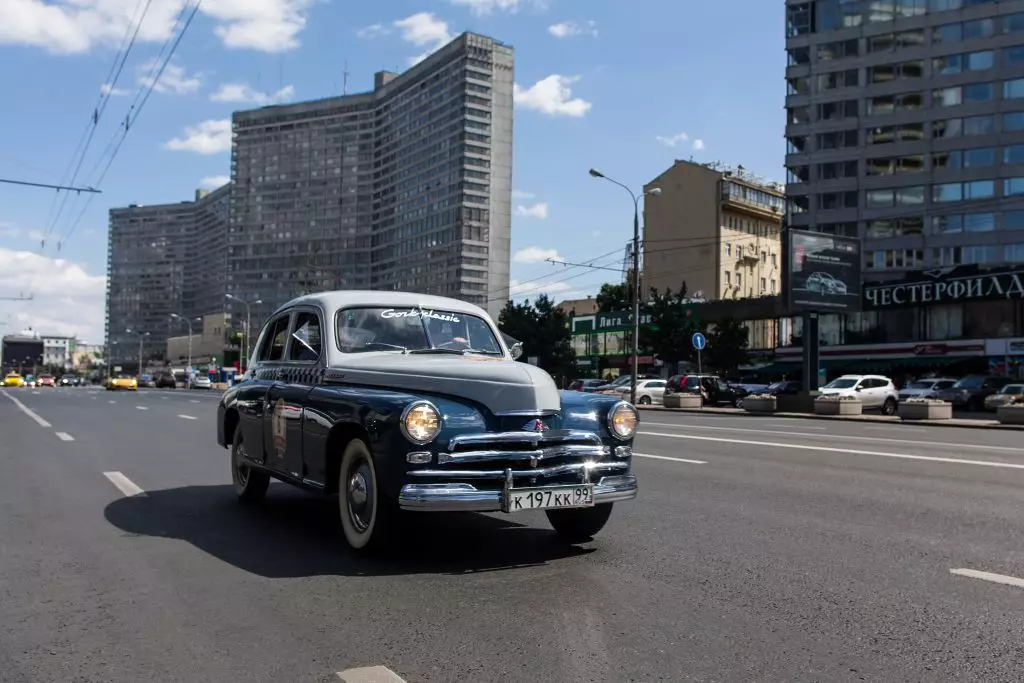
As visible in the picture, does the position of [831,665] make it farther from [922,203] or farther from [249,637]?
[922,203]

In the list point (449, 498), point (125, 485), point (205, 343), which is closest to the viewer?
point (449, 498)

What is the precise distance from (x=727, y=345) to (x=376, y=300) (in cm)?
5757

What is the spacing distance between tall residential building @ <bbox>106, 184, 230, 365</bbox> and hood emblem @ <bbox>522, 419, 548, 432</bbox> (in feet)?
577

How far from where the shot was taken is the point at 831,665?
3.73 meters

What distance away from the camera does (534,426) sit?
558 centimetres

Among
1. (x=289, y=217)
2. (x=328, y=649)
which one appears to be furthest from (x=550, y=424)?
(x=289, y=217)

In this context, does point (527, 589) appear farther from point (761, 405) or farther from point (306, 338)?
point (761, 405)

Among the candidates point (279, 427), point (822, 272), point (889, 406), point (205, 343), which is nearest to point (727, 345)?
point (889, 406)

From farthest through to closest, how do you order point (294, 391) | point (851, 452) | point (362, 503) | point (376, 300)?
point (851, 452), point (376, 300), point (294, 391), point (362, 503)

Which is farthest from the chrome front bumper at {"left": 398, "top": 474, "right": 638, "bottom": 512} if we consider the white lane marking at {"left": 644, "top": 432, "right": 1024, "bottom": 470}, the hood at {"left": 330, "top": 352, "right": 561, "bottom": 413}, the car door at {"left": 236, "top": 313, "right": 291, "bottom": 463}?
the white lane marking at {"left": 644, "top": 432, "right": 1024, "bottom": 470}

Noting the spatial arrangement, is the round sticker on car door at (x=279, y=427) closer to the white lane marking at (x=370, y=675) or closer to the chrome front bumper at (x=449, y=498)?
the chrome front bumper at (x=449, y=498)

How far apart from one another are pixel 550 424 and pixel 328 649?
2182 millimetres

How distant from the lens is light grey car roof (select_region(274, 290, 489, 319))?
7047mm

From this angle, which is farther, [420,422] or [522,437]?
[522,437]
